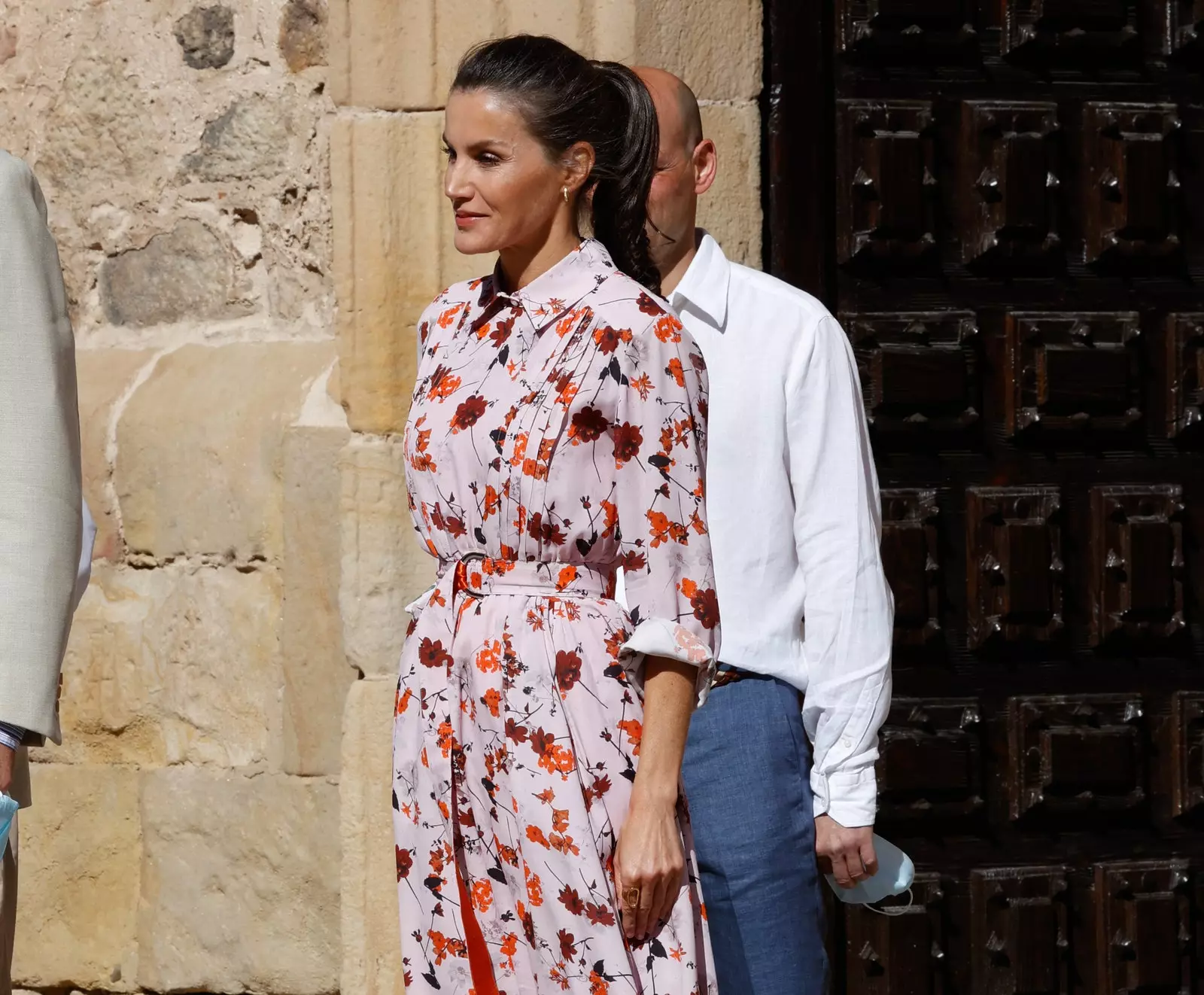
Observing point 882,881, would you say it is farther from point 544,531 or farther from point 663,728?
point 544,531

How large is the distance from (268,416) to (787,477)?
1456 millimetres

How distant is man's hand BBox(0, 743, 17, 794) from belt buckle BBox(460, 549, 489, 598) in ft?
1.71

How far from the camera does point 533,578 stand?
1.97 meters

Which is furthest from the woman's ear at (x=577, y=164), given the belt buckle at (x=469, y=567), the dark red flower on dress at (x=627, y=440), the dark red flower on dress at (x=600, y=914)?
the dark red flower on dress at (x=600, y=914)

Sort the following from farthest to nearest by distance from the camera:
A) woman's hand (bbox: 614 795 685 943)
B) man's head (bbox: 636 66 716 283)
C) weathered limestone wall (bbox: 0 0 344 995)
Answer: weathered limestone wall (bbox: 0 0 344 995) < man's head (bbox: 636 66 716 283) < woman's hand (bbox: 614 795 685 943)

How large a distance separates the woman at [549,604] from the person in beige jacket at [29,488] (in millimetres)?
416

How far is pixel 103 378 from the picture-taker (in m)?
3.74

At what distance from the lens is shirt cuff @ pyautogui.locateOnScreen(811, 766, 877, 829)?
7.73ft

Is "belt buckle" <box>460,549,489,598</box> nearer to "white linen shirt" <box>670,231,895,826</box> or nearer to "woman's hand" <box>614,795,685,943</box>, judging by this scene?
"woman's hand" <box>614,795,685,943</box>

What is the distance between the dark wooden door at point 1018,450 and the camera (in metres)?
3.54

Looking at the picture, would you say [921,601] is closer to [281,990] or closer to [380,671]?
[380,671]

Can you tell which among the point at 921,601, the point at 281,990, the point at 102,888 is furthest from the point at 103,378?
the point at 921,601

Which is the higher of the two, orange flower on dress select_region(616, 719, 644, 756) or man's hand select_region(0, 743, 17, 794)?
man's hand select_region(0, 743, 17, 794)

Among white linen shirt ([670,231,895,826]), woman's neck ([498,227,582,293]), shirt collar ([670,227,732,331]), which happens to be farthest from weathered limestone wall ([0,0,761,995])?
woman's neck ([498,227,582,293])
